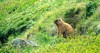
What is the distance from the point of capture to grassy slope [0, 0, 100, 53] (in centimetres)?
1116

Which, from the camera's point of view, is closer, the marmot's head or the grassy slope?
the grassy slope

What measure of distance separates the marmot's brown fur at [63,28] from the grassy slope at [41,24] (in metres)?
0.37

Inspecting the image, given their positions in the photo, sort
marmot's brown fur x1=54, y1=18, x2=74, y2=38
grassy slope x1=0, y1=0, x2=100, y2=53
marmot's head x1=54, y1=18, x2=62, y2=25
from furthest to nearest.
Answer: marmot's head x1=54, y1=18, x2=62, y2=25 → marmot's brown fur x1=54, y1=18, x2=74, y2=38 → grassy slope x1=0, y1=0, x2=100, y2=53

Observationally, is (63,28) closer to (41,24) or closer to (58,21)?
(58,21)

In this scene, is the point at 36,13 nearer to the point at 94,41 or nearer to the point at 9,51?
the point at 9,51

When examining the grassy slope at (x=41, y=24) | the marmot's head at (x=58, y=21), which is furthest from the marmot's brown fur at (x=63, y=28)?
the grassy slope at (x=41, y=24)

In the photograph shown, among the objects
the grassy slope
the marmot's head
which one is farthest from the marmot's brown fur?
the grassy slope

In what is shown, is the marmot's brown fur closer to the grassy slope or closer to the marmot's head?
the marmot's head

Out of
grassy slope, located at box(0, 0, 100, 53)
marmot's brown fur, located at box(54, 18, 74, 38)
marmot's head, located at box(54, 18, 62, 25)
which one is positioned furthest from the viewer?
marmot's head, located at box(54, 18, 62, 25)

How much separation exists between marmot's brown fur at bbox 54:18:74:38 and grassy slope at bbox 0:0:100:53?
37 centimetres

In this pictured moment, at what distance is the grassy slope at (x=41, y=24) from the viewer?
11164 millimetres

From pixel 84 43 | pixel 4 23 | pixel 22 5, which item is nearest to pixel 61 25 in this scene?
pixel 84 43

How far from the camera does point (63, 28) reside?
47.7 ft

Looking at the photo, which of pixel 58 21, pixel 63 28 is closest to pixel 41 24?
pixel 58 21
